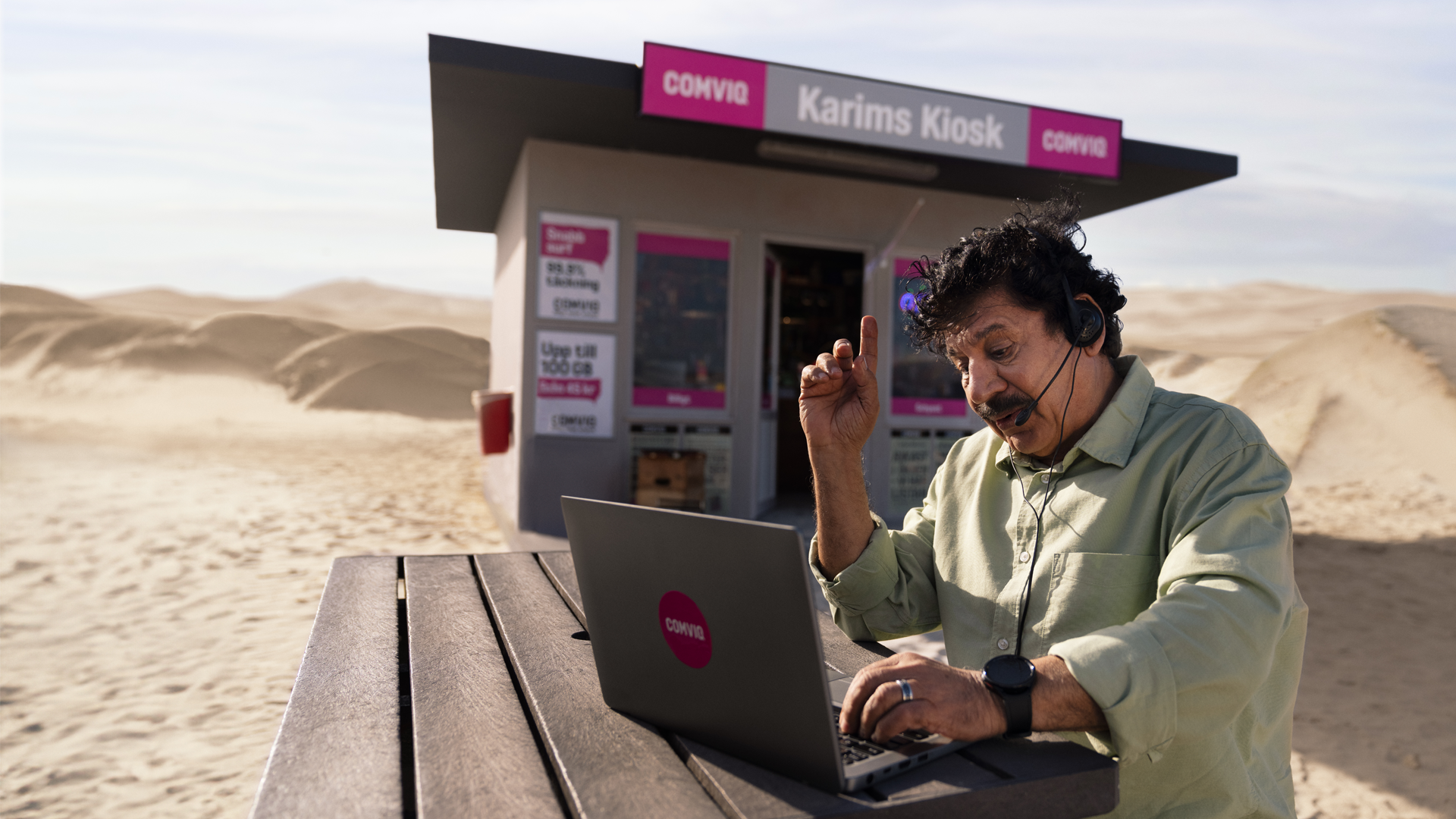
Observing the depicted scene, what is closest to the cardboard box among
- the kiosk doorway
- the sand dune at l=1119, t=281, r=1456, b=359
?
the kiosk doorway

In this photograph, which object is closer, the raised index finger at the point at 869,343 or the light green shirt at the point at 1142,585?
the light green shirt at the point at 1142,585

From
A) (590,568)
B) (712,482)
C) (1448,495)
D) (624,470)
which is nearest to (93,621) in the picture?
(624,470)

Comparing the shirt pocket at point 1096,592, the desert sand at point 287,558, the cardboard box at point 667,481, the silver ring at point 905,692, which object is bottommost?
the desert sand at point 287,558

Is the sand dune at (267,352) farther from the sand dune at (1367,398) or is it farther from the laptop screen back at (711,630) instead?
the laptop screen back at (711,630)

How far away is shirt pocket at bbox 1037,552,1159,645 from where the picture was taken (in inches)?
55.4

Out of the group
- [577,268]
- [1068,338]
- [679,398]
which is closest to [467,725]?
[1068,338]

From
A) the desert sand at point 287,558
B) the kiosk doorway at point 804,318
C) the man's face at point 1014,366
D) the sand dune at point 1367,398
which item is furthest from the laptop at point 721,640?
the sand dune at point 1367,398

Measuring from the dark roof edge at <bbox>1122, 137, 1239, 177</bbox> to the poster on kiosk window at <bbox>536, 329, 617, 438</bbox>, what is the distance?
4.08 metres

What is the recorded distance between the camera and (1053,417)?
1.58 meters

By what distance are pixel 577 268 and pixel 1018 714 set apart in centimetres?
572

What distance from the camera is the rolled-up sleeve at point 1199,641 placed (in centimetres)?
108

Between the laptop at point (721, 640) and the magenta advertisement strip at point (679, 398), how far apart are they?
5.52 m

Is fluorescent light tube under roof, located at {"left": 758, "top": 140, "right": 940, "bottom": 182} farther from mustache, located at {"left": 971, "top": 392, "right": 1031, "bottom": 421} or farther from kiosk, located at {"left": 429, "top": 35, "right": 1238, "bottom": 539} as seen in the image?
mustache, located at {"left": 971, "top": 392, "right": 1031, "bottom": 421}

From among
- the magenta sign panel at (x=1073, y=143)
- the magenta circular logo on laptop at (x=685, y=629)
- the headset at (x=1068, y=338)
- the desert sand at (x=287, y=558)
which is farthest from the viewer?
the magenta sign panel at (x=1073, y=143)
